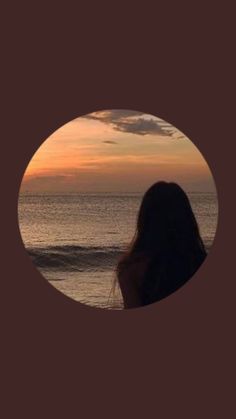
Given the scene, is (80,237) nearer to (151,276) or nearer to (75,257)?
(75,257)

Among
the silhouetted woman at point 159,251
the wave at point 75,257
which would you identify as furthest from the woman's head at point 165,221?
the wave at point 75,257

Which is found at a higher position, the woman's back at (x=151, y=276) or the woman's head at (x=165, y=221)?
the woman's head at (x=165, y=221)

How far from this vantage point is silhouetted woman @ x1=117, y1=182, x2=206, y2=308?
19.5 ft

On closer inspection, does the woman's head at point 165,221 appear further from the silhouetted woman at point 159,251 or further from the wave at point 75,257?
the wave at point 75,257

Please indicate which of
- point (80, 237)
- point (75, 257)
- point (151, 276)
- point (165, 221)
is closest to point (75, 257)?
point (75, 257)

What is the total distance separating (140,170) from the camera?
6.01 meters

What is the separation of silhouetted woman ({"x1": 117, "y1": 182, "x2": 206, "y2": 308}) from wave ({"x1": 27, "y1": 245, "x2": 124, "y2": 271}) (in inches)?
4.3

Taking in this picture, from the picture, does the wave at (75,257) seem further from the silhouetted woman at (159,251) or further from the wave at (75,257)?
the silhouetted woman at (159,251)

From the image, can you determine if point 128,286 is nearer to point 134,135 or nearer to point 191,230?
point 191,230

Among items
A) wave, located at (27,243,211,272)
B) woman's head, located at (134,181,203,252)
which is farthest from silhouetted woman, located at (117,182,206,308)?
wave, located at (27,243,211,272)

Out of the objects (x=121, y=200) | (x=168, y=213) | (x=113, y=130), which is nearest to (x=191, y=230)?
(x=168, y=213)

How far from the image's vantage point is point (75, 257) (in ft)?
19.4

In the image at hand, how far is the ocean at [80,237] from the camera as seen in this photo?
5.89m

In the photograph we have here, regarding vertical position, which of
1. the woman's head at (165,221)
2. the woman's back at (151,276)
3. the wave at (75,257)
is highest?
the woman's head at (165,221)
